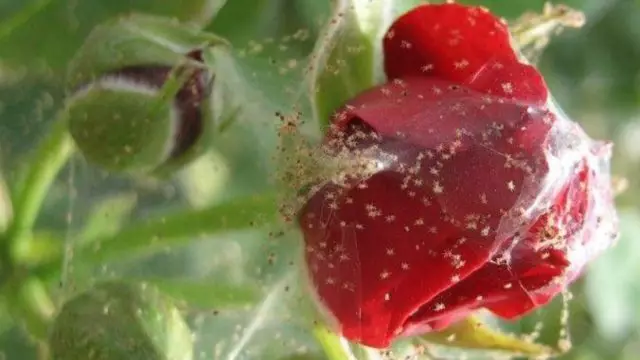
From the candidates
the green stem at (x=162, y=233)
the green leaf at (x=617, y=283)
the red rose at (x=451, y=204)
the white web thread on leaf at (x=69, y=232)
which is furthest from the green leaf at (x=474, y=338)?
the green leaf at (x=617, y=283)

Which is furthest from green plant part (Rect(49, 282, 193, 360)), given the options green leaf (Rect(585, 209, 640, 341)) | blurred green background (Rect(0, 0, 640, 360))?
green leaf (Rect(585, 209, 640, 341))

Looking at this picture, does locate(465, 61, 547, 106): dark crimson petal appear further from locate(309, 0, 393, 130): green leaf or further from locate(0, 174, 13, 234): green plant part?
Result: locate(0, 174, 13, 234): green plant part

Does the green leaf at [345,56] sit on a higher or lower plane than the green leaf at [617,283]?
higher

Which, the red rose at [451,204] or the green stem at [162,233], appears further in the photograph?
the green stem at [162,233]

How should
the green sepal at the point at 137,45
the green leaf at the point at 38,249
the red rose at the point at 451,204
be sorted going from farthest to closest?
1. the green leaf at the point at 38,249
2. the green sepal at the point at 137,45
3. the red rose at the point at 451,204

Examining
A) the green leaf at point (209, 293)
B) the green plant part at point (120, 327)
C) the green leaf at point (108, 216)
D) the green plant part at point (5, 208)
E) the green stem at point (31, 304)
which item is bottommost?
the green stem at point (31, 304)

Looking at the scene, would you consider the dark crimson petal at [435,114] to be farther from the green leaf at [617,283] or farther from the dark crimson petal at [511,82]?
the green leaf at [617,283]

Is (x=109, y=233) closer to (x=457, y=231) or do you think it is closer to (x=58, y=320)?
(x=58, y=320)
